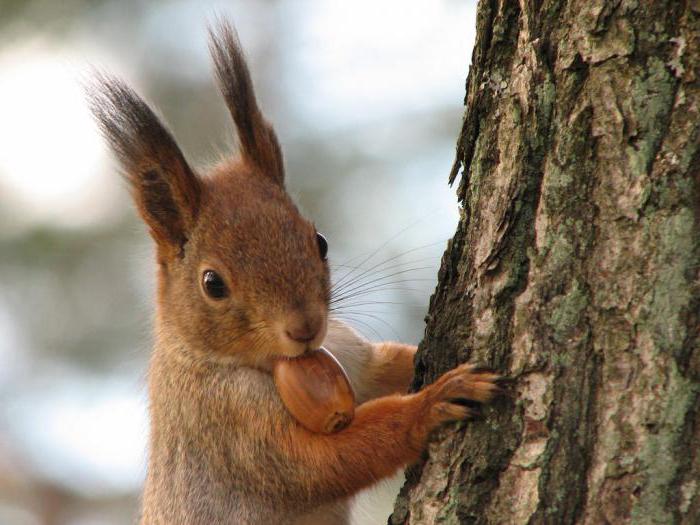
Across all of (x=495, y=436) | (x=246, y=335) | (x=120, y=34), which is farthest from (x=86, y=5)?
(x=495, y=436)

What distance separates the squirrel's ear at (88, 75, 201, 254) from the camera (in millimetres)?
3215

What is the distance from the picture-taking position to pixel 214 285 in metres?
3.21

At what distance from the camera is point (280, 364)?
3021mm

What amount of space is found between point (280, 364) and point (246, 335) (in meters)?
0.17

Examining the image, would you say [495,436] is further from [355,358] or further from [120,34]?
[120,34]

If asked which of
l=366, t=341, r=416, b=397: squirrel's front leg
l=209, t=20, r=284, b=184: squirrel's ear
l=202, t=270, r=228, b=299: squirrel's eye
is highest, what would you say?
l=209, t=20, r=284, b=184: squirrel's ear

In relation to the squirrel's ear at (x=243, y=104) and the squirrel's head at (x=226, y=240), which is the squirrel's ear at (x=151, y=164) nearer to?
the squirrel's head at (x=226, y=240)

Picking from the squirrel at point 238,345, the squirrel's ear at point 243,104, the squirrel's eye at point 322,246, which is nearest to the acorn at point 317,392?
the squirrel at point 238,345

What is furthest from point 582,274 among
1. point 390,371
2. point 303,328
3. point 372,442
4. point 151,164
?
point 151,164

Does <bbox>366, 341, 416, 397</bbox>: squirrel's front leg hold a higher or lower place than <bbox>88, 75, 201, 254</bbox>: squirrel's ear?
lower

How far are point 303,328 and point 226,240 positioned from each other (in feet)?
1.60

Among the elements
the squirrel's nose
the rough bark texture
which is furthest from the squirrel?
the rough bark texture

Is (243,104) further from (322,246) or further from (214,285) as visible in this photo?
(214,285)

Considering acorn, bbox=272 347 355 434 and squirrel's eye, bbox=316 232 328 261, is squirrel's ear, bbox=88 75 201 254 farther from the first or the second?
acorn, bbox=272 347 355 434
